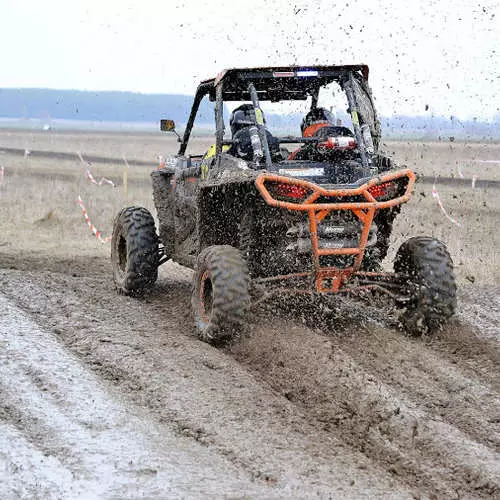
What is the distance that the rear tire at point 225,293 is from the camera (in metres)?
6.55

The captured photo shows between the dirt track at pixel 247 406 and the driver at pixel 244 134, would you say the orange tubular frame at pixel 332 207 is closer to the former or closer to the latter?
the dirt track at pixel 247 406

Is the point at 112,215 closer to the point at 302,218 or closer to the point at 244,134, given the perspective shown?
the point at 244,134

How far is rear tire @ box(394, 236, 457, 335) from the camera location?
23.0 ft

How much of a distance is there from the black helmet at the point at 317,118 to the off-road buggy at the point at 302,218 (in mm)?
243

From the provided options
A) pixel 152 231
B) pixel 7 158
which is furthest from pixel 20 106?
pixel 152 231

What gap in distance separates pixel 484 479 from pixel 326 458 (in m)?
0.81

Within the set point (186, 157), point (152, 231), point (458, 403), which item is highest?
point (186, 157)

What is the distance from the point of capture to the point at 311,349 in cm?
645

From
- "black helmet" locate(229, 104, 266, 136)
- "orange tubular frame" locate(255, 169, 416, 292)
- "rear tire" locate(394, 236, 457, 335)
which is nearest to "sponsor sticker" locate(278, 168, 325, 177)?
"orange tubular frame" locate(255, 169, 416, 292)

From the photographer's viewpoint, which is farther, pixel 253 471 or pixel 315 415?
pixel 315 415

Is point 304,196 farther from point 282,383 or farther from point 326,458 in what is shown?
point 326,458

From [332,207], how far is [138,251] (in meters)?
2.72

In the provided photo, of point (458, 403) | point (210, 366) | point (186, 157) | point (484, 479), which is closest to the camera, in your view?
point (484, 479)

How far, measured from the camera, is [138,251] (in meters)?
8.60
